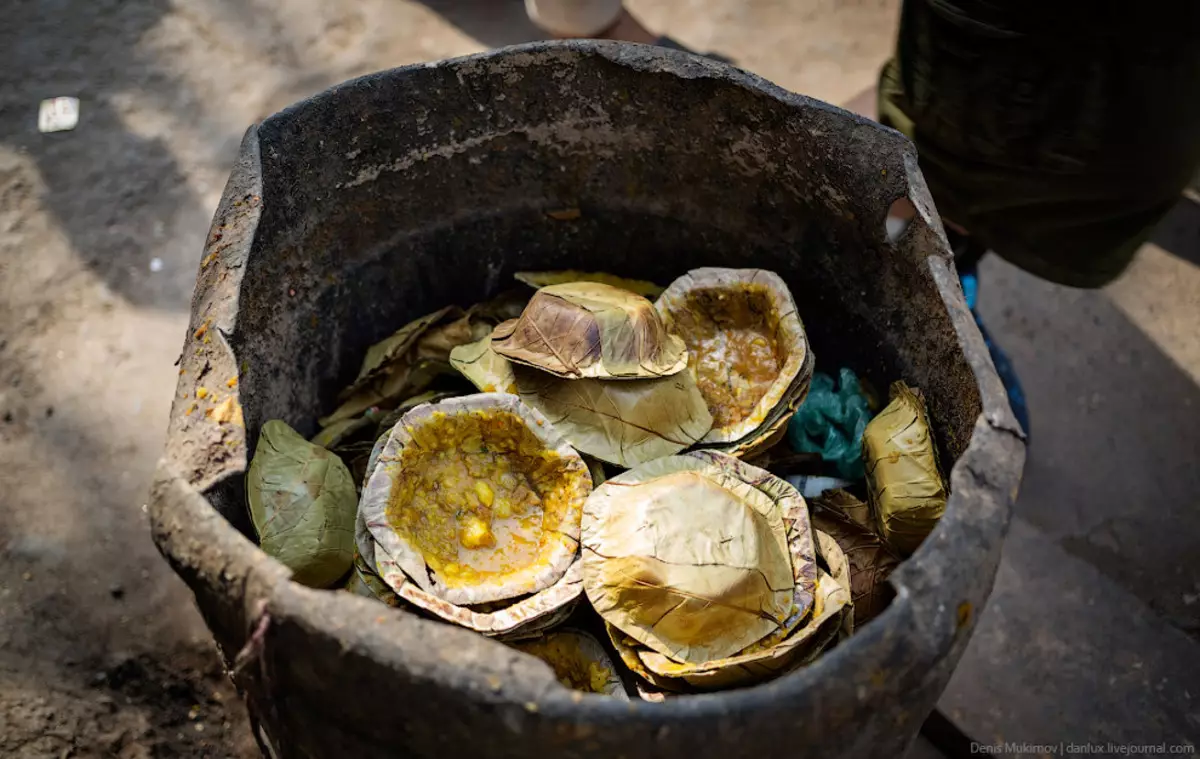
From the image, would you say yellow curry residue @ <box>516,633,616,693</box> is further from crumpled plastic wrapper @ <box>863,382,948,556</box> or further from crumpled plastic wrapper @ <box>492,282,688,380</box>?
crumpled plastic wrapper @ <box>863,382,948,556</box>

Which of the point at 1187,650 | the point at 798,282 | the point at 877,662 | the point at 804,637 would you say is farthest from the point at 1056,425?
the point at 877,662

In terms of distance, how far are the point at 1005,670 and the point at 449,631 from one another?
1936 millimetres

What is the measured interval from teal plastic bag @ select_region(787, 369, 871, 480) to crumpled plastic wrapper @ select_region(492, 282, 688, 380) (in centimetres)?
36

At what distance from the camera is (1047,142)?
7.49 ft

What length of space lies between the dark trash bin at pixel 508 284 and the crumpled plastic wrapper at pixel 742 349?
16cm

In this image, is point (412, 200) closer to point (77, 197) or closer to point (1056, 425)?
point (77, 197)

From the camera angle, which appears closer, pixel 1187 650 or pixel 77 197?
pixel 1187 650

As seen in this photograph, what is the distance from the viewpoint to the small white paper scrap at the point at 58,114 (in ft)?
11.9

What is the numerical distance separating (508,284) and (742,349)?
0.67 m

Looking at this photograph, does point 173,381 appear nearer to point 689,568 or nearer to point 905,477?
point 689,568

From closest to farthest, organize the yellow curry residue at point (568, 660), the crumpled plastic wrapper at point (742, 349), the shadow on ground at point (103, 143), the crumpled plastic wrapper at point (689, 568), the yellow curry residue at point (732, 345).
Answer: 1. the crumpled plastic wrapper at point (689, 568)
2. the yellow curry residue at point (568, 660)
3. the crumpled plastic wrapper at point (742, 349)
4. the yellow curry residue at point (732, 345)
5. the shadow on ground at point (103, 143)

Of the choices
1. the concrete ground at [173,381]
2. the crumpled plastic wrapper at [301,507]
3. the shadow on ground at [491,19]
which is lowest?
the concrete ground at [173,381]

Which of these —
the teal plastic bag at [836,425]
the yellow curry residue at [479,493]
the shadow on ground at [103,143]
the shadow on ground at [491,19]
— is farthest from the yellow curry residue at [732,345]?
the shadow on ground at [491,19]

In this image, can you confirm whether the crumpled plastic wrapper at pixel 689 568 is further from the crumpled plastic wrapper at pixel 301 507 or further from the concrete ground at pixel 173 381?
the concrete ground at pixel 173 381
